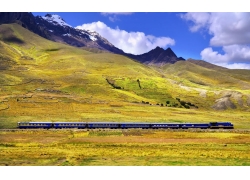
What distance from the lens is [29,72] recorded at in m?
188

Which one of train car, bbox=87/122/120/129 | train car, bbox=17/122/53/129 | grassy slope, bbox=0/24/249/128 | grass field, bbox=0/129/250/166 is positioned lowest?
grass field, bbox=0/129/250/166

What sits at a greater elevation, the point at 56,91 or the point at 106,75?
the point at 106,75

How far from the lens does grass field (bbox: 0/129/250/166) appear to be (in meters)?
46.7

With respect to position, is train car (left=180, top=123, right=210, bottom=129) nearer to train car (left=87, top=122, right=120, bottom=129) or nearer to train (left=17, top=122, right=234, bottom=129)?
train (left=17, top=122, right=234, bottom=129)

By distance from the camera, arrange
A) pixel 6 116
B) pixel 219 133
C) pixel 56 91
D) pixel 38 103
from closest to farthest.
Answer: pixel 219 133, pixel 6 116, pixel 38 103, pixel 56 91

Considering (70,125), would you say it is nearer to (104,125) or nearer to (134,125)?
(104,125)

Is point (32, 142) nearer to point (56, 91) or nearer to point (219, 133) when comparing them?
point (219, 133)

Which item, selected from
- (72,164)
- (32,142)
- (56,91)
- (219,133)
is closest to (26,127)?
(32,142)

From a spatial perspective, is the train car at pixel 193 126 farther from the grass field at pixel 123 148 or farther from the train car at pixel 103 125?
the train car at pixel 103 125

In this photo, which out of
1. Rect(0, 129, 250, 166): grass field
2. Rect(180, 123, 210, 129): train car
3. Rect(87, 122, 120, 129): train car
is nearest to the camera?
Rect(0, 129, 250, 166): grass field

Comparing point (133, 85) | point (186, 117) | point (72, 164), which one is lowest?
point (72, 164)

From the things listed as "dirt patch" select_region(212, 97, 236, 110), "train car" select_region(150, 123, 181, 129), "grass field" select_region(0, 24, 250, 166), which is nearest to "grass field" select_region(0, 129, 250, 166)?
"grass field" select_region(0, 24, 250, 166)

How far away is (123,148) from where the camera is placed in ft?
184

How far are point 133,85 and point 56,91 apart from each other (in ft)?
155
